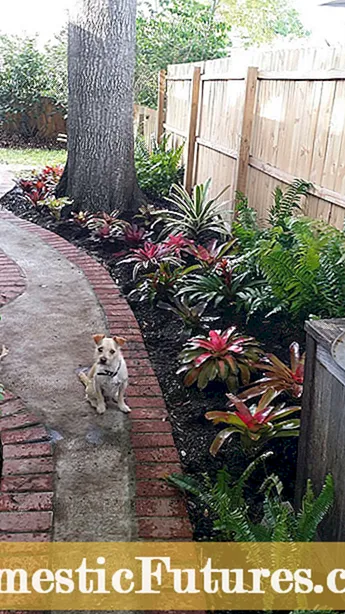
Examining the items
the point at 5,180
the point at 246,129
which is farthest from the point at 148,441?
the point at 5,180

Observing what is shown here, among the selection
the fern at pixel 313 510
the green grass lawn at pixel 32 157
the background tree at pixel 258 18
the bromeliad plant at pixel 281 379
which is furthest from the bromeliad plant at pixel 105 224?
the background tree at pixel 258 18

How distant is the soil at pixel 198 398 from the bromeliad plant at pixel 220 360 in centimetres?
13

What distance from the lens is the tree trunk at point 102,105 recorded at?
6.71 m

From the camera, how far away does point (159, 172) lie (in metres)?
8.35

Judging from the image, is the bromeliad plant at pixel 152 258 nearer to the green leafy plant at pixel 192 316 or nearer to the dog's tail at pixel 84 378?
the green leafy plant at pixel 192 316

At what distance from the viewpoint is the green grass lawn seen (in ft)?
39.7

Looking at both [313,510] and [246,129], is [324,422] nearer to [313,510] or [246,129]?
[313,510]

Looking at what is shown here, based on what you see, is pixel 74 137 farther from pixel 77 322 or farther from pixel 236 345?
pixel 236 345

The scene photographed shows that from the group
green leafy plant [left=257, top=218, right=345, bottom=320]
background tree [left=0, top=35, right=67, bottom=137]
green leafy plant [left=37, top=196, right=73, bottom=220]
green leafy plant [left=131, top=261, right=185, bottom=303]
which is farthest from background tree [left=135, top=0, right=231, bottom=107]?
green leafy plant [left=257, top=218, right=345, bottom=320]

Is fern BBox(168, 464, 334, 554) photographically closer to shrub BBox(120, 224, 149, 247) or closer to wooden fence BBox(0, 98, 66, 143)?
shrub BBox(120, 224, 149, 247)

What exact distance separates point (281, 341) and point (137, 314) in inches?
46.3

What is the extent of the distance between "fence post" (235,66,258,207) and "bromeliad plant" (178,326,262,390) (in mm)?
2727

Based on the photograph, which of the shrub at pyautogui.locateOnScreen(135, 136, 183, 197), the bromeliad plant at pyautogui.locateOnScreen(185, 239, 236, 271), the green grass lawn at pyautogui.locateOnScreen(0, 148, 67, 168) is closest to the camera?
the bromeliad plant at pyautogui.locateOnScreen(185, 239, 236, 271)

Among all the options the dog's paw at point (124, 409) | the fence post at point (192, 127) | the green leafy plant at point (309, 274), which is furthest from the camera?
the fence post at point (192, 127)
